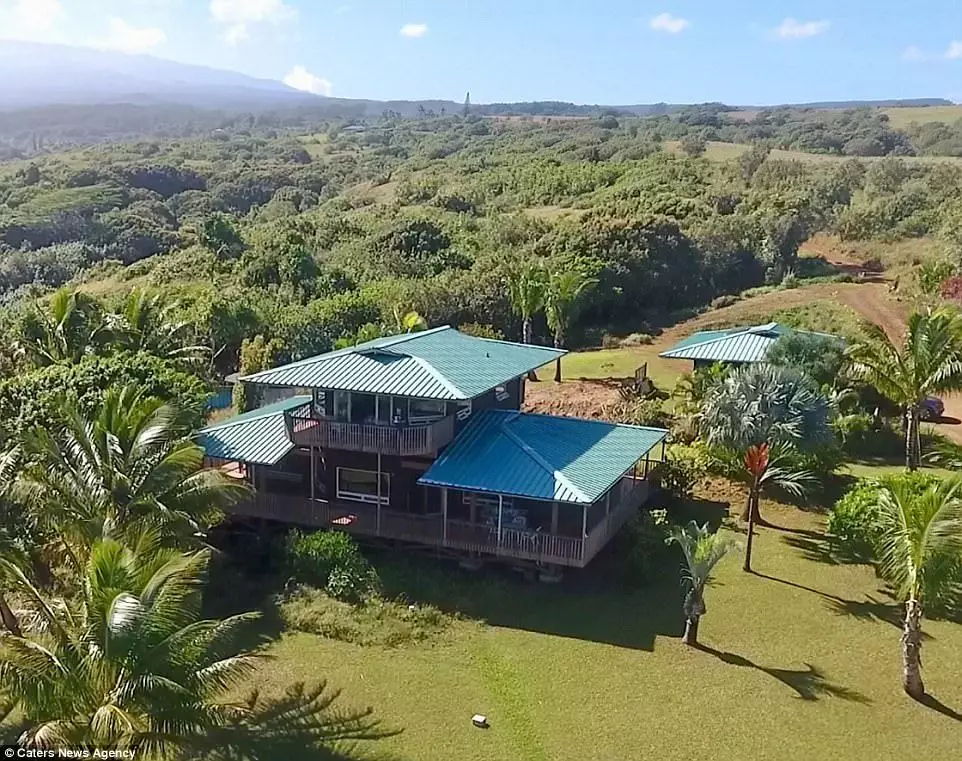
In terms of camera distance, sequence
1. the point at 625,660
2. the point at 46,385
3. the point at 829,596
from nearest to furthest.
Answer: the point at 625,660
the point at 829,596
the point at 46,385

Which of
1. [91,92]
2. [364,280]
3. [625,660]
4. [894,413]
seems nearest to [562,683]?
Answer: [625,660]

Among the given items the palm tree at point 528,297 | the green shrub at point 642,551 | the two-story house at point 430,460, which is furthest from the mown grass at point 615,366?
the green shrub at point 642,551

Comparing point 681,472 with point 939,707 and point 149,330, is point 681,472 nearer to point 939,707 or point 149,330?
point 939,707

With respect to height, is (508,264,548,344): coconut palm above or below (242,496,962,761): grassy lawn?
above

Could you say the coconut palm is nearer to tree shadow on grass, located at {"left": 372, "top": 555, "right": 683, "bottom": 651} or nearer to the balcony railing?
the balcony railing

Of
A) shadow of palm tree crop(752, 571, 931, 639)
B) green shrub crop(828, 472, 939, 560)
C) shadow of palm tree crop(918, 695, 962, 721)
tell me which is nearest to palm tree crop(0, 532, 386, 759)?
shadow of palm tree crop(918, 695, 962, 721)

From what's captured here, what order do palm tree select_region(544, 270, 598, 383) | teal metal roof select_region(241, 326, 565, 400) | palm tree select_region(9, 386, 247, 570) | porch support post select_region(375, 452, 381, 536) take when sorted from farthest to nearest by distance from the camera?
palm tree select_region(544, 270, 598, 383) → porch support post select_region(375, 452, 381, 536) → teal metal roof select_region(241, 326, 565, 400) → palm tree select_region(9, 386, 247, 570)

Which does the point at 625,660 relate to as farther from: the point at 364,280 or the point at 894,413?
the point at 364,280
